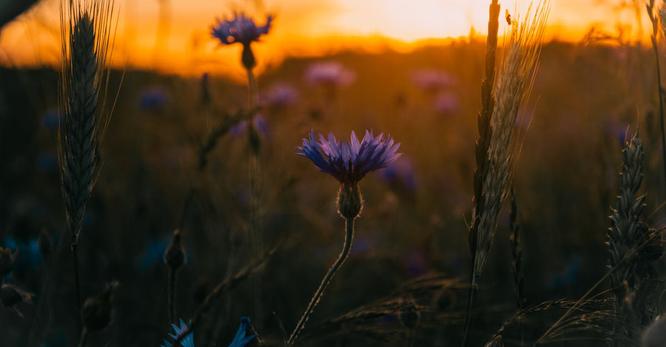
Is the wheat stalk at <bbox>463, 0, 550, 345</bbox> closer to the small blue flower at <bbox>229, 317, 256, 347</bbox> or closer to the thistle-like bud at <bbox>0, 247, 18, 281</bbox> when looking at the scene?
the small blue flower at <bbox>229, 317, 256, 347</bbox>

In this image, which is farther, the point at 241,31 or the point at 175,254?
the point at 241,31

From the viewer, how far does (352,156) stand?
1.58m

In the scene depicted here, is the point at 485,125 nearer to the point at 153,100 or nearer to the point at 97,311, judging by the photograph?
the point at 97,311

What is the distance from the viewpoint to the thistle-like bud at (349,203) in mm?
1541

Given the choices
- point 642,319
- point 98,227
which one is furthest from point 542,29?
point 98,227

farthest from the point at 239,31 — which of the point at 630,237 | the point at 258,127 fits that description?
the point at 630,237

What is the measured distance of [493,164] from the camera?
132cm

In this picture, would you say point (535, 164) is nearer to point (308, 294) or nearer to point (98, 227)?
point (308, 294)

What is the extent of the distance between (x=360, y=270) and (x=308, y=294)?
246 millimetres

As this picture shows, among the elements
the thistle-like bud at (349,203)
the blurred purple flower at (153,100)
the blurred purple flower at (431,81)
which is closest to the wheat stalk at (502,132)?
the thistle-like bud at (349,203)

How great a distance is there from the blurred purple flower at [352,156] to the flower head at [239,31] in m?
1.01

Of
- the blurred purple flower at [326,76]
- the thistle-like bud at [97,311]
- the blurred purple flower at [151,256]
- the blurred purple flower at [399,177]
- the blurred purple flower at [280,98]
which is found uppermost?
the blurred purple flower at [326,76]

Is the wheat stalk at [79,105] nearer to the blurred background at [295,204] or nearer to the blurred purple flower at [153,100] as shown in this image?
the blurred background at [295,204]

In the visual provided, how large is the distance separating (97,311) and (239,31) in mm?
1426
